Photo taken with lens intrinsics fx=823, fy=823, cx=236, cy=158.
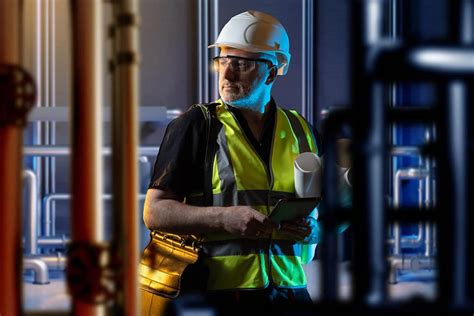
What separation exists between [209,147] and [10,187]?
3.59 ft

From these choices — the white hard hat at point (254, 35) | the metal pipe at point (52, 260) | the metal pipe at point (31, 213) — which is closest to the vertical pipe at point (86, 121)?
the white hard hat at point (254, 35)

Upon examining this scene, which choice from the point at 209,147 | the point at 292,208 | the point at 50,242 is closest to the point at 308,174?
the point at 292,208

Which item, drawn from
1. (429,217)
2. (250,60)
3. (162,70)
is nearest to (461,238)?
(429,217)

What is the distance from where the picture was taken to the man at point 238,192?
5.92ft

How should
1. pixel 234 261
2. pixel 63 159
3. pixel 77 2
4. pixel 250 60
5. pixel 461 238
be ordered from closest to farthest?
pixel 461 238 → pixel 77 2 → pixel 234 261 → pixel 250 60 → pixel 63 159

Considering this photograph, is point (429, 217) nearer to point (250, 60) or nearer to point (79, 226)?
point (79, 226)

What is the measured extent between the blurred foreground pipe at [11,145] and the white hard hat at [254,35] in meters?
1.18

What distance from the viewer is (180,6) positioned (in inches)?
175

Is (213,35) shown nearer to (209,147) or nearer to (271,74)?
(271,74)

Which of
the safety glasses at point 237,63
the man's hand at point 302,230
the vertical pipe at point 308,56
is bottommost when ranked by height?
the man's hand at point 302,230

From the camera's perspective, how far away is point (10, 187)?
0.79 m

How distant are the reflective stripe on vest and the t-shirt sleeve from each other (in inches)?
1.5

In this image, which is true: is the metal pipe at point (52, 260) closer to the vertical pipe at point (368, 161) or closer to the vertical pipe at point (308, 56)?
the vertical pipe at point (308, 56)

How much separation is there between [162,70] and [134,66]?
3.69 metres
